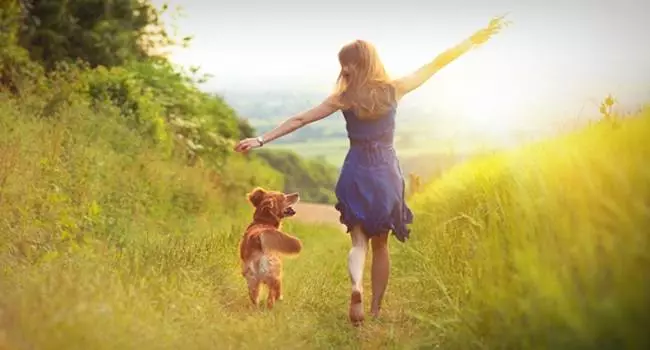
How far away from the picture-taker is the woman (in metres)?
4.79

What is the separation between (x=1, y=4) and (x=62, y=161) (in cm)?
227

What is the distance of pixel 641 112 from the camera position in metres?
4.54

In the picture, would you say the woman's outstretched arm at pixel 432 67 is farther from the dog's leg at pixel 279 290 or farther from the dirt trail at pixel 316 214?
the dirt trail at pixel 316 214

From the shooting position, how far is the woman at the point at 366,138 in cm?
479

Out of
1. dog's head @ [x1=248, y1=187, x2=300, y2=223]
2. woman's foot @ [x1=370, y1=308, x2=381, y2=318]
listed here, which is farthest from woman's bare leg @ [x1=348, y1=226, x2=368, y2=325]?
dog's head @ [x1=248, y1=187, x2=300, y2=223]

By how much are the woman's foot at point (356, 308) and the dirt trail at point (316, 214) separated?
5.18 m

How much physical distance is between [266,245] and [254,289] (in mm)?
256

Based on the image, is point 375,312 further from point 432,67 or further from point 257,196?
point 432,67

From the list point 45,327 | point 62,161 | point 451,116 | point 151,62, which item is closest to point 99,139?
point 62,161

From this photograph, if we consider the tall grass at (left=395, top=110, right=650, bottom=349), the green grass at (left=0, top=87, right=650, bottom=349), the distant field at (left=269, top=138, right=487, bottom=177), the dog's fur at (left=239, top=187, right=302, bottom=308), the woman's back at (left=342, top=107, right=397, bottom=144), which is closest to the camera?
the tall grass at (left=395, top=110, right=650, bottom=349)

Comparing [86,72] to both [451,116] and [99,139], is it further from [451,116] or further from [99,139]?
[451,116]

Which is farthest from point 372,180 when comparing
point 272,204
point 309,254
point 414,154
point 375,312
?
point 309,254

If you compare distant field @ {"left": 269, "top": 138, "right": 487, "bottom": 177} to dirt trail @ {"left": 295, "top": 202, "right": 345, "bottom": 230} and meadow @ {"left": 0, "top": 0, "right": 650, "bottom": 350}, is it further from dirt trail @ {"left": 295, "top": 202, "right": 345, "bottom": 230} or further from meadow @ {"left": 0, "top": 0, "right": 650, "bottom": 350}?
dirt trail @ {"left": 295, "top": 202, "right": 345, "bottom": 230}

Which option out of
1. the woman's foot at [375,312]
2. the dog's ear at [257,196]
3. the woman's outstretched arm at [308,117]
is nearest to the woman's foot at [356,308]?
the woman's foot at [375,312]
